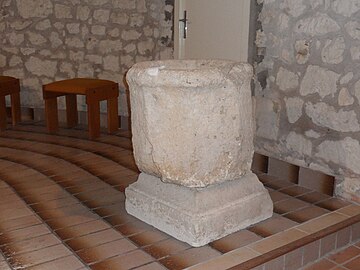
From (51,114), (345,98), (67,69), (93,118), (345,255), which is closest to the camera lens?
(345,255)

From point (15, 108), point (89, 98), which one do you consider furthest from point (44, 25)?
point (89, 98)

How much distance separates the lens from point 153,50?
4.14 m

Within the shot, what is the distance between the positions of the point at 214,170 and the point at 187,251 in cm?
38

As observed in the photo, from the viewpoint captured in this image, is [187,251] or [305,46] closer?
[187,251]

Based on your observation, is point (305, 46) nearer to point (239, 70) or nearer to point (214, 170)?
point (239, 70)

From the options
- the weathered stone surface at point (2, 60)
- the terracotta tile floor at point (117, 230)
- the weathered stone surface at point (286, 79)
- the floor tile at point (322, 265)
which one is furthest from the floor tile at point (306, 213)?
the weathered stone surface at point (2, 60)

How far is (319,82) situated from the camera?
8.67 ft

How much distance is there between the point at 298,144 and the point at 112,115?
186cm

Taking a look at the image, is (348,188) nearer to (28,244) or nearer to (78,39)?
(28,244)

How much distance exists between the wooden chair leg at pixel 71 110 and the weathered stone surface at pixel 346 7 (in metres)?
2.63

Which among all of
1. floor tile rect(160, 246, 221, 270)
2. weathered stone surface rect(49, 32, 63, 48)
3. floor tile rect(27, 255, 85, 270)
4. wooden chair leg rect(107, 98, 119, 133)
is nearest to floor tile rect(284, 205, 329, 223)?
floor tile rect(160, 246, 221, 270)

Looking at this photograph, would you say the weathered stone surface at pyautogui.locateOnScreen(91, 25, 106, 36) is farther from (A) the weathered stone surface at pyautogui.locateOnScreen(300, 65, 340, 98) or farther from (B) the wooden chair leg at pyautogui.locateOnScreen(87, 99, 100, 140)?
(A) the weathered stone surface at pyautogui.locateOnScreen(300, 65, 340, 98)

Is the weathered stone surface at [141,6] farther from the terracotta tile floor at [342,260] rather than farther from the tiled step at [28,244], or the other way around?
the terracotta tile floor at [342,260]

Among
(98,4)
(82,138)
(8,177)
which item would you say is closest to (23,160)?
(8,177)
